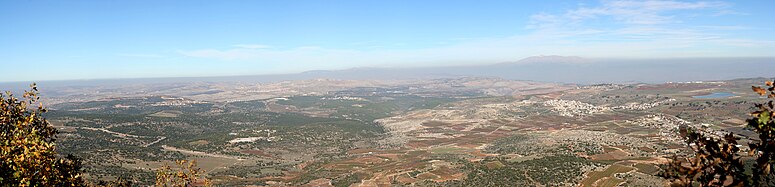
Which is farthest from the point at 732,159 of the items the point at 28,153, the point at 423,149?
the point at 423,149

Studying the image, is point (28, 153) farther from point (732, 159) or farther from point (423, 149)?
point (423, 149)

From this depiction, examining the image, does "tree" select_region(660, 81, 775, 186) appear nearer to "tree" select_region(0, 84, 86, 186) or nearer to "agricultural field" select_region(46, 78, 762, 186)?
"tree" select_region(0, 84, 86, 186)

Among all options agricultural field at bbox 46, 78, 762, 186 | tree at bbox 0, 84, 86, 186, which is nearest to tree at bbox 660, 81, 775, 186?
tree at bbox 0, 84, 86, 186

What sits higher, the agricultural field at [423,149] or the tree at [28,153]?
the tree at [28,153]

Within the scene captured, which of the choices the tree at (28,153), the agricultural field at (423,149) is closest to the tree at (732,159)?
the tree at (28,153)

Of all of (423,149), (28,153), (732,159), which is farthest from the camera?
(423,149)

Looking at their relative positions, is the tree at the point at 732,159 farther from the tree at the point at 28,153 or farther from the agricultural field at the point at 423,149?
the agricultural field at the point at 423,149

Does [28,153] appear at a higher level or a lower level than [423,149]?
A: higher

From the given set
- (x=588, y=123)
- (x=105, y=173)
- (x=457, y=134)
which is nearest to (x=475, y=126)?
(x=457, y=134)

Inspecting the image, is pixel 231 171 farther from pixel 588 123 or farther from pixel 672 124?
pixel 672 124
